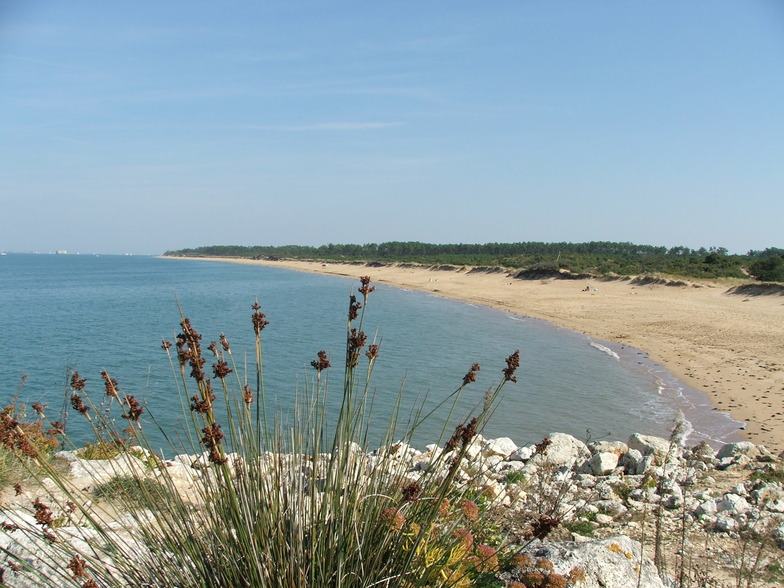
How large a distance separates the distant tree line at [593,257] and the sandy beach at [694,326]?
2531 mm

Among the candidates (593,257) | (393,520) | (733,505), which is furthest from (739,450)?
(593,257)

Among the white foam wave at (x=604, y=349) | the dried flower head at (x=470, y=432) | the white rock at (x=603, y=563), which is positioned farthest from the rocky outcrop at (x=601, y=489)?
the white foam wave at (x=604, y=349)

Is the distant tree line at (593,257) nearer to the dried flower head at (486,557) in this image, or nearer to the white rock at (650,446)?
the white rock at (650,446)

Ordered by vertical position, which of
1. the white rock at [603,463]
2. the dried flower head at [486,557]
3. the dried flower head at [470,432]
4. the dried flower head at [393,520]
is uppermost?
the dried flower head at [470,432]

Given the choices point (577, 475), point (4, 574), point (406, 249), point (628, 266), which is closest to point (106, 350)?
point (577, 475)

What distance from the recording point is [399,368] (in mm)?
16594

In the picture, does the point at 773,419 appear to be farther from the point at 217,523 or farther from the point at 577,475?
the point at 217,523

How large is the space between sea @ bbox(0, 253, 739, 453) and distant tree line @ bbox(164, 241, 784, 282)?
548 inches

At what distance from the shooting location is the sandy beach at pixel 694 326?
13.5m

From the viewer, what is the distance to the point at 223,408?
11000 millimetres

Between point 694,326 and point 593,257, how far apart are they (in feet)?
107

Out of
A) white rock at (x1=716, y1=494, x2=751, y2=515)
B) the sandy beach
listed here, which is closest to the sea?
the sandy beach

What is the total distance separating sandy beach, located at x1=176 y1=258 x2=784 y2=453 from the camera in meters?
13.5

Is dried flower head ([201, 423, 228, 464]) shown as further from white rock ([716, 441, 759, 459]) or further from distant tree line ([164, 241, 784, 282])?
distant tree line ([164, 241, 784, 282])
